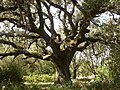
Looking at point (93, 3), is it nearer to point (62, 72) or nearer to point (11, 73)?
point (62, 72)

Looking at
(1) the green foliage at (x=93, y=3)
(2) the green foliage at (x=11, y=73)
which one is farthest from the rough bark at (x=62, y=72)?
(1) the green foliage at (x=93, y=3)

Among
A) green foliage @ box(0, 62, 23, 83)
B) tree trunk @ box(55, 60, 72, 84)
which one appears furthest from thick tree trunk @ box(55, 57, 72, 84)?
green foliage @ box(0, 62, 23, 83)

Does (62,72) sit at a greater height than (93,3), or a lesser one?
lesser

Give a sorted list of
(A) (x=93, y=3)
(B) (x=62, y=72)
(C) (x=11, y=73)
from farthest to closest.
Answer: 1. (C) (x=11, y=73)
2. (B) (x=62, y=72)
3. (A) (x=93, y=3)

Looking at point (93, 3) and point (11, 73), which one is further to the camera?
point (11, 73)

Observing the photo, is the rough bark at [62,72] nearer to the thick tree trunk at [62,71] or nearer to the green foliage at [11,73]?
the thick tree trunk at [62,71]

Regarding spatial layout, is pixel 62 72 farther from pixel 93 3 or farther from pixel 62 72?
pixel 93 3

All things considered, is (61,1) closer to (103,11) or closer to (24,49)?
(103,11)

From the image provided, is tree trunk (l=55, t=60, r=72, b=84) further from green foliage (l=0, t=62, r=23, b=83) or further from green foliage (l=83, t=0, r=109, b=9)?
green foliage (l=83, t=0, r=109, b=9)

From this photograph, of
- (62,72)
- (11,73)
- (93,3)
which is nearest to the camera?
(93,3)

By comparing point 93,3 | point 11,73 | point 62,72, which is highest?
point 93,3

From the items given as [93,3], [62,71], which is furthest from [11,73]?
[93,3]

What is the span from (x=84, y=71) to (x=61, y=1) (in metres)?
26.0

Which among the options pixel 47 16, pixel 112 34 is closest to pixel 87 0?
pixel 112 34
